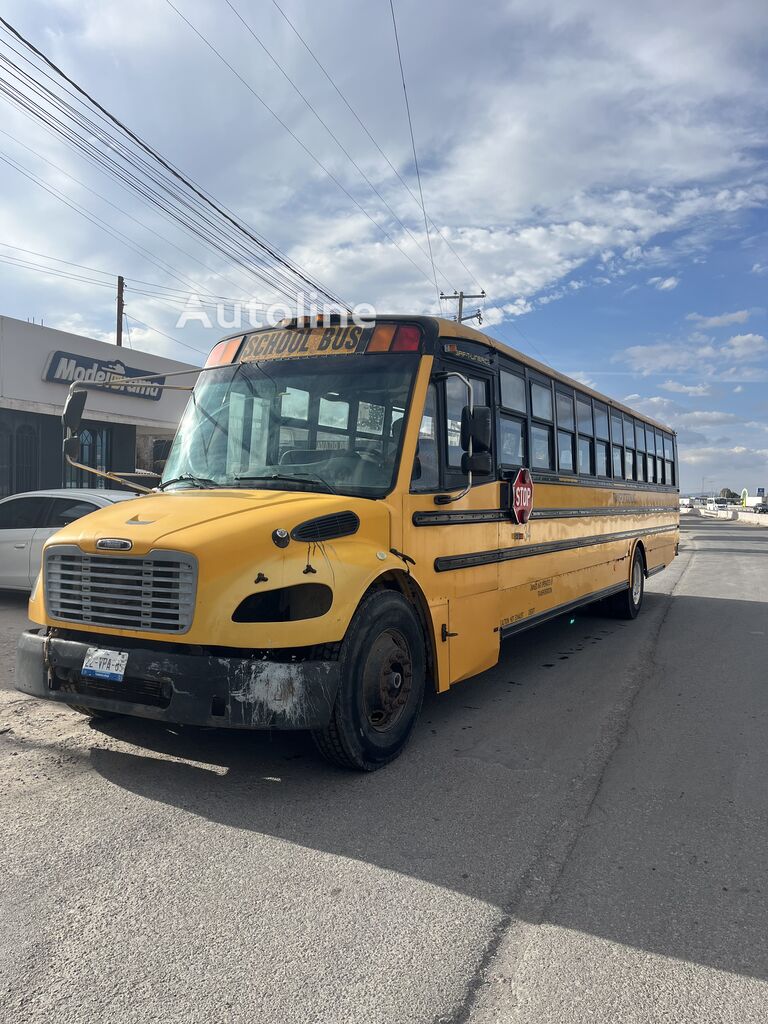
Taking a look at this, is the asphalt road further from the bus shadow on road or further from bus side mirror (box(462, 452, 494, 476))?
bus side mirror (box(462, 452, 494, 476))

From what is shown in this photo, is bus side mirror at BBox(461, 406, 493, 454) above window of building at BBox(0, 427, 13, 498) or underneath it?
underneath

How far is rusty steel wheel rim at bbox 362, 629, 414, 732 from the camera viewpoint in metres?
4.34

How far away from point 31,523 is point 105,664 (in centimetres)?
660

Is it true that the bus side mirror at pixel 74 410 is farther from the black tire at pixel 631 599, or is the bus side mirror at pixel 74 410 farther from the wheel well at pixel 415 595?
the black tire at pixel 631 599

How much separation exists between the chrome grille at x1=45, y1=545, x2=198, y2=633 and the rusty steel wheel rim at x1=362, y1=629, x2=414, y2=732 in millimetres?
1096

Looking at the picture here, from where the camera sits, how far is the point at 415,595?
482 centimetres

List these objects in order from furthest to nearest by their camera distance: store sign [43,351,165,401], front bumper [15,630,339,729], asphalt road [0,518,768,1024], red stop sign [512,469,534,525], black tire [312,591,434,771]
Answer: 1. store sign [43,351,165,401]
2. red stop sign [512,469,534,525]
3. black tire [312,591,434,771]
4. front bumper [15,630,339,729]
5. asphalt road [0,518,768,1024]

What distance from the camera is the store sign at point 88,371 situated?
1830 cm

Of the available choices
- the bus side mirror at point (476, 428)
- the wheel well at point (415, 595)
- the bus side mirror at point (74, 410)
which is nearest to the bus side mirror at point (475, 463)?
the bus side mirror at point (476, 428)

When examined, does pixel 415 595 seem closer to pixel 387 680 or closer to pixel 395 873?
pixel 387 680

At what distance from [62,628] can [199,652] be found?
97cm

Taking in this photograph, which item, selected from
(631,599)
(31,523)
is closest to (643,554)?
(631,599)

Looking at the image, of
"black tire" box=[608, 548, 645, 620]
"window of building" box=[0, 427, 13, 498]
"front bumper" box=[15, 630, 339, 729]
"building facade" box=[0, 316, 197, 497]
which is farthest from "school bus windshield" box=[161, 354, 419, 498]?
"window of building" box=[0, 427, 13, 498]

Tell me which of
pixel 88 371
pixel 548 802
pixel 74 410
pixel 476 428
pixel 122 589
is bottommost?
pixel 548 802
